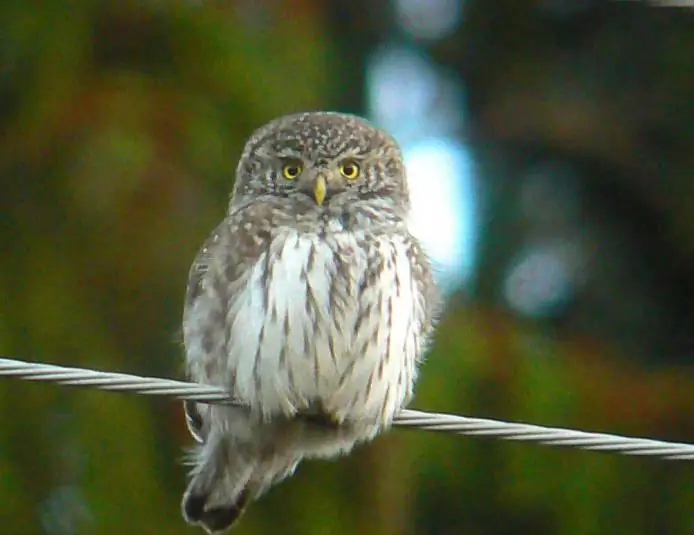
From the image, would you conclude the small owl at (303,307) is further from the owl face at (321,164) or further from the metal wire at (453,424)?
the metal wire at (453,424)

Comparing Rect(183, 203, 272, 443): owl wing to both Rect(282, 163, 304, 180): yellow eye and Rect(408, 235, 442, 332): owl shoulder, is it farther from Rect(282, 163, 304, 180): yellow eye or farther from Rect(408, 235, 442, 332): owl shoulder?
Rect(408, 235, 442, 332): owl shoulder

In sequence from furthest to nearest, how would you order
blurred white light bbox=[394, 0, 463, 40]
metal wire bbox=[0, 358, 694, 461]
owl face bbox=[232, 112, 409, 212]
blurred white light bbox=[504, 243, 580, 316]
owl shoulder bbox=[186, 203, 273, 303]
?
blurred white light bbox=[394, 0, 463, 40], blurred white light bbox=[504, 243, 580, 316], owl face bbox=[232, 112, 409, 212], owl shoulder bbox=[186, 203, 273, 303], metal wire bbox=[0, 358, 694, 461]

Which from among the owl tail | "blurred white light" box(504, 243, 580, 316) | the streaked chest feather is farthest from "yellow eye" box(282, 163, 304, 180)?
"blurred white light" box(504, 243, 580, 316)

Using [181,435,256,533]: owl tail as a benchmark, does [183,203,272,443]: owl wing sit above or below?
above

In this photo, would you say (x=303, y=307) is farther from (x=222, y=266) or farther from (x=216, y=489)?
(x=216, y=489)

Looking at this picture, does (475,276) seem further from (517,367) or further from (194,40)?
(194,40)

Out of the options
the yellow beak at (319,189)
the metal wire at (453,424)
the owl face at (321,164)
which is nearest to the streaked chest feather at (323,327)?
the yellow beak at (319,189)

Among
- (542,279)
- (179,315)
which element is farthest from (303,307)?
(542,279)
